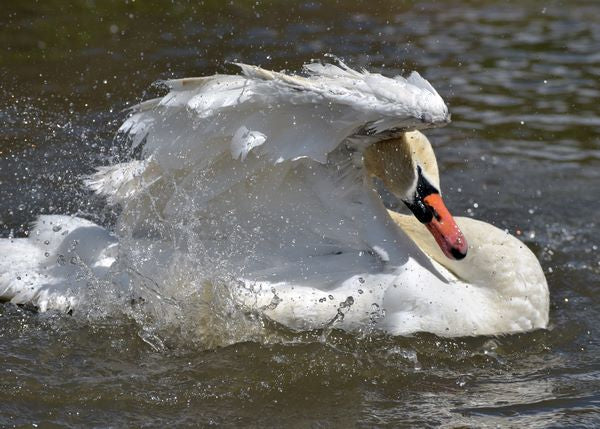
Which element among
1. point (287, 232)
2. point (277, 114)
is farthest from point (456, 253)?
point (277, 114)

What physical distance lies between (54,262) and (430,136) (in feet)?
11.8

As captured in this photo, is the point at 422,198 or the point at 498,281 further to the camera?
the point at 498,281

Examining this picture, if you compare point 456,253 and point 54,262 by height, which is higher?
point 456,253

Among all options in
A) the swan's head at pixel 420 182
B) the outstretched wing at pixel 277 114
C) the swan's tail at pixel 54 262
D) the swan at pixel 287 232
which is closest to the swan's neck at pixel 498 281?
the swan at pixel 287 232

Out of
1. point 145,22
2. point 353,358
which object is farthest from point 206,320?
point 145,22

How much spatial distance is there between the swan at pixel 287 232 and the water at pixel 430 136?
18cm

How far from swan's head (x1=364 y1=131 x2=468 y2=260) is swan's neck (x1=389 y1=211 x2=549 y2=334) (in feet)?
0.77

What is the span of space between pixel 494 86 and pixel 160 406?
18.2 feet

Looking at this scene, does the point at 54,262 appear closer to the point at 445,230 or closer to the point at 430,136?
the point at 445,230

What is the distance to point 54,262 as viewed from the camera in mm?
5586

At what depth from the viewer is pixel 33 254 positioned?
5621 millimetres

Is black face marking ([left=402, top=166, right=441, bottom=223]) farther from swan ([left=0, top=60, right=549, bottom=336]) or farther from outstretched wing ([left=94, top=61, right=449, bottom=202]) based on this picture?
outstretched wing ([left=94, top=61, right=449, bottom=202])

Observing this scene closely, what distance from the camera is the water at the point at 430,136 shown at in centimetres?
469

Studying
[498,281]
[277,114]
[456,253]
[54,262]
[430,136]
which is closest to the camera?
[277,114]
